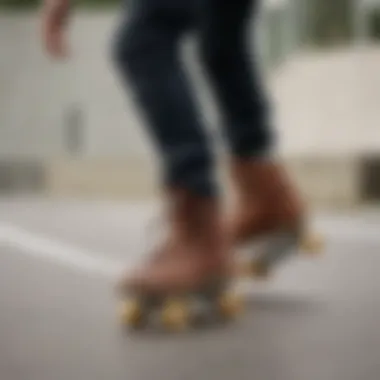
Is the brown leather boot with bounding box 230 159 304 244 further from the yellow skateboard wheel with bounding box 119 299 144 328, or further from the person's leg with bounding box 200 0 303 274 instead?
the yellow skateboard wheel with bounding box 119 299 144 328

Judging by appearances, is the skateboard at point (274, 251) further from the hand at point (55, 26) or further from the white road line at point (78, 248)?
the hand at point (55, 26)

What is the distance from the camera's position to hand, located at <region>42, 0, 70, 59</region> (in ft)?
1.95

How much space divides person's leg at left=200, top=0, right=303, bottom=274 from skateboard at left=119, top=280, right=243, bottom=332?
0.21 feet

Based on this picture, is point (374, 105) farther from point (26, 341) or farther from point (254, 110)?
point (26, 341)

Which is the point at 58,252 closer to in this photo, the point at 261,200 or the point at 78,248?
the point at 78,248

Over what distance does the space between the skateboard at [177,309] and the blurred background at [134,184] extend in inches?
0.5

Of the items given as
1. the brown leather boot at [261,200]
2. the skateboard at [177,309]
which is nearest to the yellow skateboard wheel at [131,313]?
the skateboard at [177,309]

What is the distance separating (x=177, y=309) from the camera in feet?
2.00

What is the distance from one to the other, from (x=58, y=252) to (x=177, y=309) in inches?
4.0

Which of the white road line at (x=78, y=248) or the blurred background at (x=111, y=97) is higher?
the blurred background at (x=111, y=97)

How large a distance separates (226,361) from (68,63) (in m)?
0.22

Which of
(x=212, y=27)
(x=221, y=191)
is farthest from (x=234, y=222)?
(x=212, y=27)

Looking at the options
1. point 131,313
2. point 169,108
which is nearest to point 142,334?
point 131,313

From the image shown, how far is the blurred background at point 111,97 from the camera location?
1.96ft
